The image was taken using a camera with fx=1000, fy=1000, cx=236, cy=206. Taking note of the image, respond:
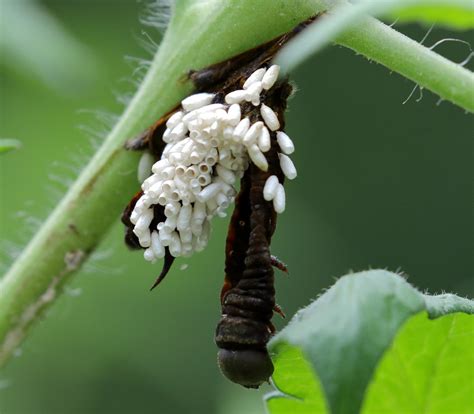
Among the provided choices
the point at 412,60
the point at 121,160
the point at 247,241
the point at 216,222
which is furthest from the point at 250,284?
the point at 216,222

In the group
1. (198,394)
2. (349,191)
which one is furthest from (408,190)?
(198,394)

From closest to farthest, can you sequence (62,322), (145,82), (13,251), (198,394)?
(145,82), (13,251), (62,322), (198,394)

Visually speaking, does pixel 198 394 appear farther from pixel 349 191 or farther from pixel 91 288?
pixel 349 191

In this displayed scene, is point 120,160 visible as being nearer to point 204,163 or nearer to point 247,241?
point 204,163

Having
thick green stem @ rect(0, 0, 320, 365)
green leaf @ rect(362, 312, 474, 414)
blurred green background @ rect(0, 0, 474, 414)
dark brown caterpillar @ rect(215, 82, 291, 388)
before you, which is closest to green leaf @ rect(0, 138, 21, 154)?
thick green stem @ rect(0, 0, 320, 365)

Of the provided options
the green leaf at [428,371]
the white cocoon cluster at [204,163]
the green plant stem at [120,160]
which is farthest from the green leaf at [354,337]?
the green plant stem at [120,160]
